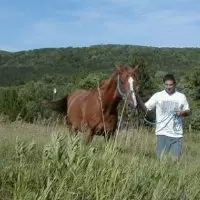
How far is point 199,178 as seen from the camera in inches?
258

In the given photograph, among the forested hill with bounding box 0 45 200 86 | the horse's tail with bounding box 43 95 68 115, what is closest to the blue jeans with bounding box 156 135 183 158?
the horse's tail with bounding box 43 95 68 115

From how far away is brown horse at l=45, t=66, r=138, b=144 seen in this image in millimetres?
9759

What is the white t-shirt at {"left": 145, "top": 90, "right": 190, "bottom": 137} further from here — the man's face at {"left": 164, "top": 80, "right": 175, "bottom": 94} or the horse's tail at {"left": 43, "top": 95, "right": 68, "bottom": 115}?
the horse's tail at {"left": 43, "top": 95, "right": 68, "bottom": 115}

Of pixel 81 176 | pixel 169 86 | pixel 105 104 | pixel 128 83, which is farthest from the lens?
pixel 105 104

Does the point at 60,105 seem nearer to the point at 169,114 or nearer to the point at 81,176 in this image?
the point at 169,114

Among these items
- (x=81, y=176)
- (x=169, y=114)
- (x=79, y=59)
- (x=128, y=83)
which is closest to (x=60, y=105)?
(x=128, y=83)

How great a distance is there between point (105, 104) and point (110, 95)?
0.65ft

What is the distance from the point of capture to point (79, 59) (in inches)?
4660

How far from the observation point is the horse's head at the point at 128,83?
8.91 meters

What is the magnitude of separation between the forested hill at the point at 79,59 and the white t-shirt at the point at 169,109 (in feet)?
271

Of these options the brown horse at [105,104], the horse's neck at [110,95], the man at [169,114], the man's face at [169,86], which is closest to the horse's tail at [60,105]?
the brown horse at [105,104]

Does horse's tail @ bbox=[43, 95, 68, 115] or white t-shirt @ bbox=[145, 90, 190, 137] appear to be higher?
white t-shirt @ bbox=[145, 90, 190, 137]

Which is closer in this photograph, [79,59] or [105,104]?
[105,104]

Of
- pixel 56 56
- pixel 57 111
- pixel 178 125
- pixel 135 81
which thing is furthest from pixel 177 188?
pixel 56 56
